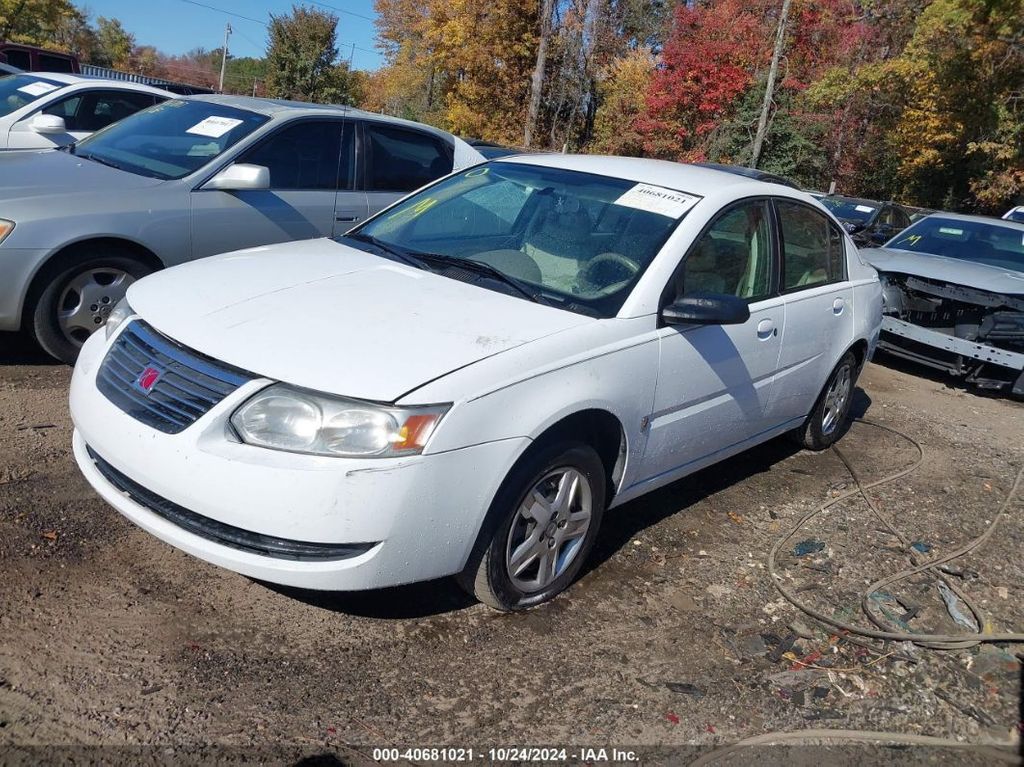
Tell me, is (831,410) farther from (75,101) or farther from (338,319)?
(75,101)

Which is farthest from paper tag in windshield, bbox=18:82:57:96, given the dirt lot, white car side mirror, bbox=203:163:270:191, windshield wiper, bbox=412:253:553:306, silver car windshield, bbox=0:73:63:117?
windshield wiper, bbox=412:253:553:306

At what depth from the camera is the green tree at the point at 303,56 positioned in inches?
1609

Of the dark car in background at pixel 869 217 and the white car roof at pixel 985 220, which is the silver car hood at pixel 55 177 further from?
the dark car in background at pixel 869 217

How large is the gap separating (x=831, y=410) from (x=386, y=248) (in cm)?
319

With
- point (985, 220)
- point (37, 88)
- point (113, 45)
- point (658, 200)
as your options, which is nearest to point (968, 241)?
point (985, 220)

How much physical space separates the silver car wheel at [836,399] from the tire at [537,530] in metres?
2.55

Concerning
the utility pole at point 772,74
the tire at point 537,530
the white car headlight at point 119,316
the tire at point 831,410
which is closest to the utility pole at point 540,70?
the utility pole at point 772,74

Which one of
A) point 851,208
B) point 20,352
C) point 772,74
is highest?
point 772,74

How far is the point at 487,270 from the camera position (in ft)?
12.5

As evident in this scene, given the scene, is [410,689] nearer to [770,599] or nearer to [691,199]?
[770,599]

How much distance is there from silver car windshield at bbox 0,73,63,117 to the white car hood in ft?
20.5

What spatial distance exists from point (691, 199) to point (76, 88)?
6.99 m

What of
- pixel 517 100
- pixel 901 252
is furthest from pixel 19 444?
pixel 517 100

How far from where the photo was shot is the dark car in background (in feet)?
48.2
